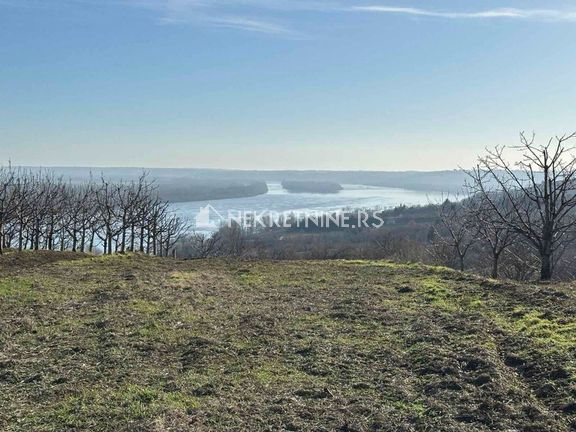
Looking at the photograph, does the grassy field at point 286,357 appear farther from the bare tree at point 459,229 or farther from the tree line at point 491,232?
the bare tree at point 459,229

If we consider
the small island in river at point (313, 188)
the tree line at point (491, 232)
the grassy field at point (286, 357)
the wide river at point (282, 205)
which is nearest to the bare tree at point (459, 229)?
the tree line at point (491, 232)

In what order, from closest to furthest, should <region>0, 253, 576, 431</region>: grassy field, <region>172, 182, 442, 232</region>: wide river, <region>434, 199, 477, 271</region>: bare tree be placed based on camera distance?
<region>0, 253, 576, 431</region>: grassy field → <region>434, 199, 477, 271</region>: bare tree → <region>172, 182, 442, 232</region>: wide river

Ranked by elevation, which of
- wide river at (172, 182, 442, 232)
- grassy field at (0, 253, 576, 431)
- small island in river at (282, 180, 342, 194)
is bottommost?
wide river at (172, 182, 442, 232)

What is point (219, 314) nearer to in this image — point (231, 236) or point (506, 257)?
point (506, 257)

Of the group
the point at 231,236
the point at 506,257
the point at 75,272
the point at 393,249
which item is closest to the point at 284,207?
the point at 231,236

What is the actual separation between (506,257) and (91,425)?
3213 cm

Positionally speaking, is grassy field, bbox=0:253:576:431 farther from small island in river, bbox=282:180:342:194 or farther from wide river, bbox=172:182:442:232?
small island in river, bbox=282:180:342:194

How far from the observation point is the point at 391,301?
10711mm

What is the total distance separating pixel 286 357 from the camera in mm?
7008

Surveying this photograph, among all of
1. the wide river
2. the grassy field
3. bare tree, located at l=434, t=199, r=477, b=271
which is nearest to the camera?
the grassy field

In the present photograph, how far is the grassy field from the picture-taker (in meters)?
4.98

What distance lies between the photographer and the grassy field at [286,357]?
4984 millimetres

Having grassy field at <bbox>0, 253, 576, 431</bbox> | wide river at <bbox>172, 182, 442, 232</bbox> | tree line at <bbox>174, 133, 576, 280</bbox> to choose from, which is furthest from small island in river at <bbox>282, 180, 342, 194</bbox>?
grassy field at <bbox>0, 253, 576, 431</bbox>

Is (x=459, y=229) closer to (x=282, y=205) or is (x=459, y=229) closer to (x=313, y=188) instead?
(x=282, y=205)
